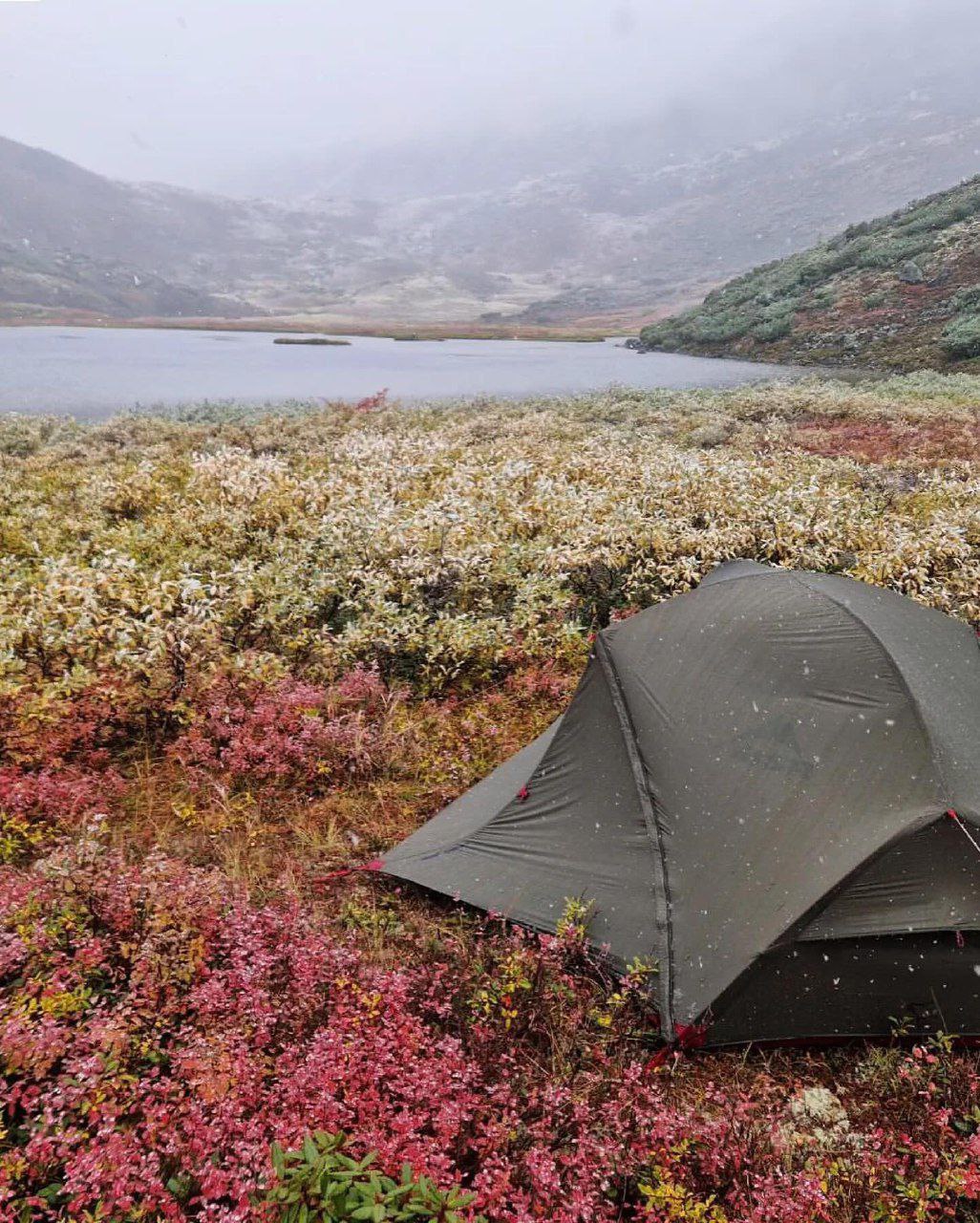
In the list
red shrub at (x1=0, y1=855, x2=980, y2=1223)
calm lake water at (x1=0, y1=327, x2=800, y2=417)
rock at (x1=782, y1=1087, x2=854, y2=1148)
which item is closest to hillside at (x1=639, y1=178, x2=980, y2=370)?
calm lake water at (x1=0, y1=327, x2=800, y2=417)

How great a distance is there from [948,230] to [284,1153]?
7124cm

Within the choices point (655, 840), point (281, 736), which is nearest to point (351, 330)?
point (281, 736)

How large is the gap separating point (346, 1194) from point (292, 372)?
170ft

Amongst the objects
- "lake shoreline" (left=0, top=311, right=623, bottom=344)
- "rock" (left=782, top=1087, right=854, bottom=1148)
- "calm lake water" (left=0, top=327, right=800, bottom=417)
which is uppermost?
"lake shoreline" (left=0, top=311, right=623, bottom=344)

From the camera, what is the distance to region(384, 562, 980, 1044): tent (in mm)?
4066

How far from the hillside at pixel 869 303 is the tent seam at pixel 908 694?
41.7 meters

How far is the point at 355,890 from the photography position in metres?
5.43

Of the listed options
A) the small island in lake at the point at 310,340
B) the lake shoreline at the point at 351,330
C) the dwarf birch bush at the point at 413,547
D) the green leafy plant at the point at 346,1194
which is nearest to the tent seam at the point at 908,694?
the green leafy plant at the point at 346,1194

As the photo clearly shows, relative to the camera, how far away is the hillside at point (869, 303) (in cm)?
4253

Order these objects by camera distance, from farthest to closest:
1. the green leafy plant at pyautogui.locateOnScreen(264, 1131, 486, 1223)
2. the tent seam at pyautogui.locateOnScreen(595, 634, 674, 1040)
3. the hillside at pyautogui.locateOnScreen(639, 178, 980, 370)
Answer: the hillside at pyautogui.locateOnScreen(639, 178, 980, 370) → the tent seam at pyautogui.locateOnScreen(595, 634, 674, 1040) → the green leafy plant at pyautogui.locateOnScreen(264, 1131, 486, 1223)

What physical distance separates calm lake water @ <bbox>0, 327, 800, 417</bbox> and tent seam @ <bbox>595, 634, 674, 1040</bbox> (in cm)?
3202

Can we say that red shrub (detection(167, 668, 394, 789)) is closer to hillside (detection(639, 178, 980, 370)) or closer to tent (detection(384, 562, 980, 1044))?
tent (detection(384, 562, 980, 1044))

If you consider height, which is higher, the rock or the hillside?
the hillside

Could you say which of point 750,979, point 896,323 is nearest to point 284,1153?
point 750,979
